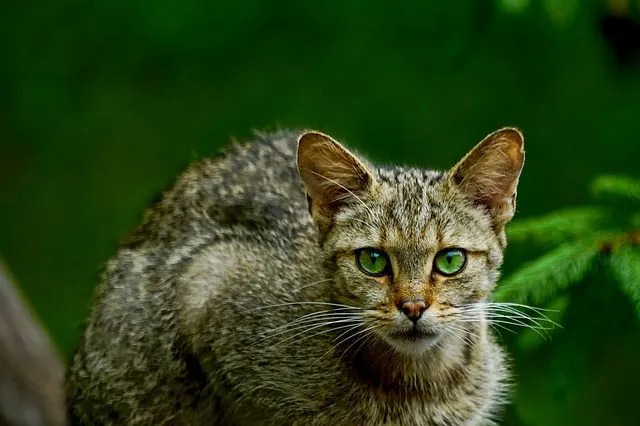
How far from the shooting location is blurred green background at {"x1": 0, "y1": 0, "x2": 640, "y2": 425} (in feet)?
26.3

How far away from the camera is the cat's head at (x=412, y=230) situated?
3.88 meters

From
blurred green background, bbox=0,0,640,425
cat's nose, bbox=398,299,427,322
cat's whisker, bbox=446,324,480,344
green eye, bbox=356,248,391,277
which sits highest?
blurred green background, bbox=0,0,640,425

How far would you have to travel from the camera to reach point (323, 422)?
441 cm

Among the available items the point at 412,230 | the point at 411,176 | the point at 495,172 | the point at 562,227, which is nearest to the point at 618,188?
the point at 562,227

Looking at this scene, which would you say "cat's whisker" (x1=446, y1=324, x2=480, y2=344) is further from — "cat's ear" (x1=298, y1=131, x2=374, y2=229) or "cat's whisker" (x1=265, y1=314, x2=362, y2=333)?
"cat's ear" (x1=298, y1=131, x2=374, y2=229)

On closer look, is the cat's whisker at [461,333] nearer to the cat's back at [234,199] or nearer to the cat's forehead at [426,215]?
the cat's forehead at [426,215]

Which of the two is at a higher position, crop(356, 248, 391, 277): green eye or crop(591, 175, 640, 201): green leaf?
crop(591, 175, 640, 201): green leaf

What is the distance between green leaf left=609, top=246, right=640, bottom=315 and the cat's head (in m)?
0.41

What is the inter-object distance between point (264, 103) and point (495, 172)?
4.87 m

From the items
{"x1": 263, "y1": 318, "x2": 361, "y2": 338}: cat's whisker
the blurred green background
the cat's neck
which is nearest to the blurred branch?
the blurred green background

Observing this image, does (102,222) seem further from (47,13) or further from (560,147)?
(560,147)

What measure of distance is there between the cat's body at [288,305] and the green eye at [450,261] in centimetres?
3

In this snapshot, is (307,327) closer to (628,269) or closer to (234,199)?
(234,199)

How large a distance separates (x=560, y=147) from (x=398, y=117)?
3.96ft
